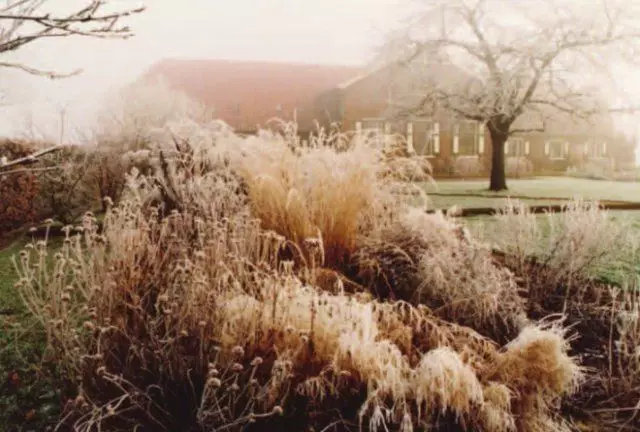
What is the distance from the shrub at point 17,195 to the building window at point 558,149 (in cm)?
2786

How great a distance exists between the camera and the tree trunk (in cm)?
1790

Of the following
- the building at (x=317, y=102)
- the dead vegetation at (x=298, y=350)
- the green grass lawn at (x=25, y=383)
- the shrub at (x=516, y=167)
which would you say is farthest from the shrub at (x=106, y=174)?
the shrub at (x=516, y=167)

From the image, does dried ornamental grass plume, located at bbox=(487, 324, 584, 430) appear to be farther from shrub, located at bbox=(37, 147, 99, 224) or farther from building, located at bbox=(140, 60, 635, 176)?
building, located at bbox=(140, 60, 635, 176)

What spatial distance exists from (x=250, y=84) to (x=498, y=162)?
503 inches

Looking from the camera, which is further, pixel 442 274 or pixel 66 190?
pixel 66 190

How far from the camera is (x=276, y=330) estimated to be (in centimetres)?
313

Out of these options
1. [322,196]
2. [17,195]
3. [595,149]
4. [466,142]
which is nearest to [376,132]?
[322,196]

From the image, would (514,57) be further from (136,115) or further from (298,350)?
(298,350)

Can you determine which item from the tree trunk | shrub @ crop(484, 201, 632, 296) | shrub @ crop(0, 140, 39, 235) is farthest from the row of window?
shrub @ crop(484, 201, 632, 296)

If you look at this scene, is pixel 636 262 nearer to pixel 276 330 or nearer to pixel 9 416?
pixel 276 330

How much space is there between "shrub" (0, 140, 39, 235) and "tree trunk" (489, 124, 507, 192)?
11.8m

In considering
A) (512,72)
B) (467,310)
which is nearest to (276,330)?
(467,310)

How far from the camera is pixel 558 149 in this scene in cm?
3291

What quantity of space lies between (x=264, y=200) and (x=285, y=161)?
1.24 feet
